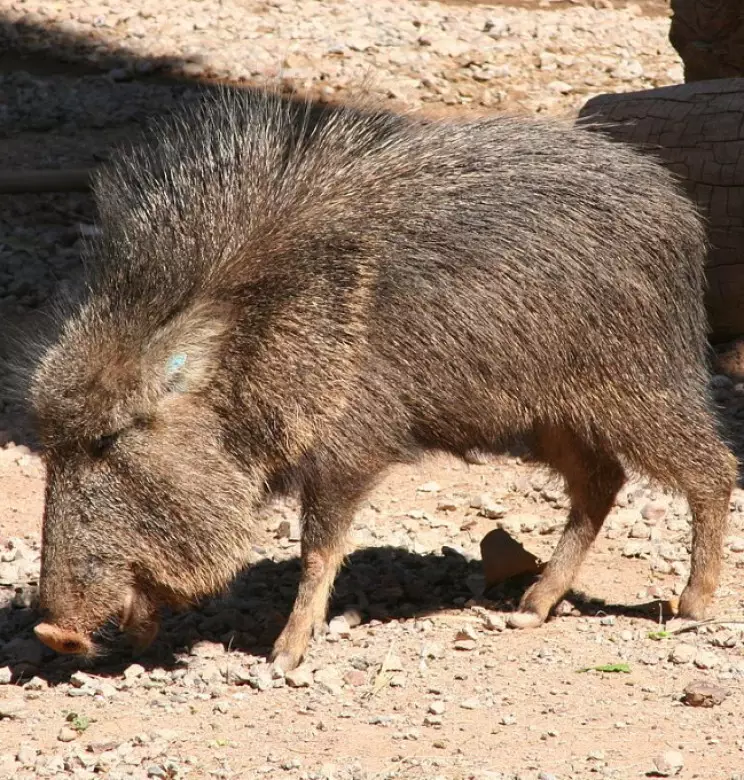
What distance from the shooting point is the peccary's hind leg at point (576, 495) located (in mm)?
4918

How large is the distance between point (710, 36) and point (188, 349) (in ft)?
15.3

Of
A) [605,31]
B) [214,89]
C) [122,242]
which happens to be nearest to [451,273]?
[122,242]

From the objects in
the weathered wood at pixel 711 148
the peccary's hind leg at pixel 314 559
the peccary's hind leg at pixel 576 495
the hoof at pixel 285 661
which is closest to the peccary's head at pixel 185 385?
A: the peccary's hind leg at pixel 314 559

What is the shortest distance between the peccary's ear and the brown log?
13.5ft

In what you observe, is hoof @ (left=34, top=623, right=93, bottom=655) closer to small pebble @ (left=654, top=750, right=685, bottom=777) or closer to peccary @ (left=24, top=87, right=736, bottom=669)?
peccary @ (left=24, top=87, right=736, bottom=669)

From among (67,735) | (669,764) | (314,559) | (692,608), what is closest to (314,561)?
(314,559)

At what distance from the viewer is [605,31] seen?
11.2m

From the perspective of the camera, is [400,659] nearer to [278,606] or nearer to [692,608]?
[278,606]

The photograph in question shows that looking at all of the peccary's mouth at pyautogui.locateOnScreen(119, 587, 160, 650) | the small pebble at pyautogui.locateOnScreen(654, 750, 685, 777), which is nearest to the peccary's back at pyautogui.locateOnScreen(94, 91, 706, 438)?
the peccary's mouth at pyautogui.locateOnScreen(119, 587, 160, 650)

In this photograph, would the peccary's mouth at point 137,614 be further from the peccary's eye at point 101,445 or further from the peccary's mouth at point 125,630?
the peccary's eye at point 101,445

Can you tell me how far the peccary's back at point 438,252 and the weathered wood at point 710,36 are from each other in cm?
333

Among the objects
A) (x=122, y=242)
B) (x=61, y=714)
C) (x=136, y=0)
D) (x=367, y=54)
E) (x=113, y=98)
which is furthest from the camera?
(x=136, y=0)

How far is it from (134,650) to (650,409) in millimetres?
1983

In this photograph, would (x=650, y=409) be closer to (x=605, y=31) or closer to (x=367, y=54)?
(x=367, y=54)
